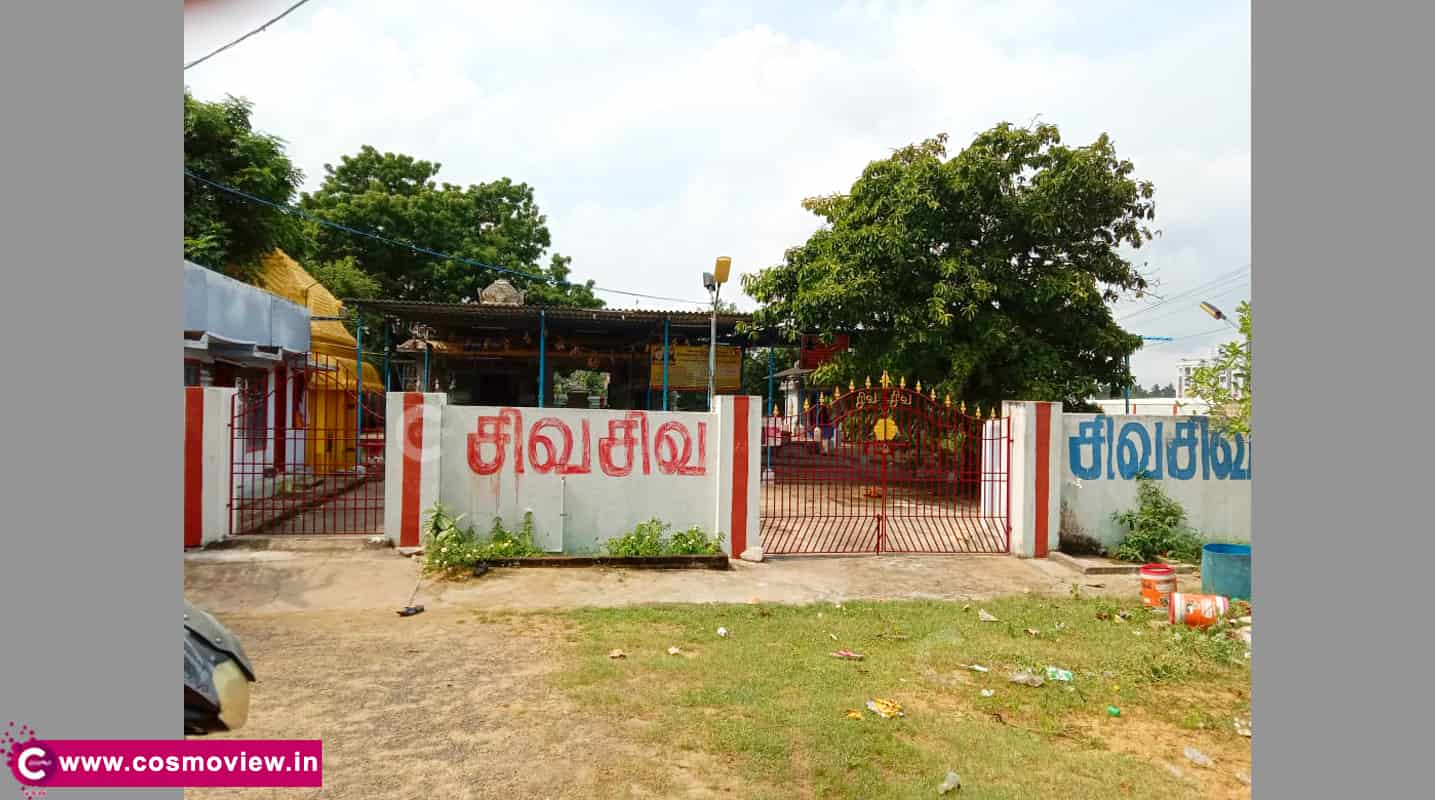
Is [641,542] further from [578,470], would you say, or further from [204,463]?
[204,463]

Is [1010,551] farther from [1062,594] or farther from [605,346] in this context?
[605,346]

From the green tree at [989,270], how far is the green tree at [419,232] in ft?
56.4

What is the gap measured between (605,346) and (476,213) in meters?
14.0

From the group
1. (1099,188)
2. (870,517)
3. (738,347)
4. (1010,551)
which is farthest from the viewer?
(738,347)

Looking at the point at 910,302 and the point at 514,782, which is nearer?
the point at 514,782

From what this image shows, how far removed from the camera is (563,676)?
4953 millimetres

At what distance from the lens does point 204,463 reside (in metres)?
8.12

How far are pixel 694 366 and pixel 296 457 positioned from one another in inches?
339

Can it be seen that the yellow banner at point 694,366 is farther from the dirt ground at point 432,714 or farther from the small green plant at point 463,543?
the dirt ground at point 432,714

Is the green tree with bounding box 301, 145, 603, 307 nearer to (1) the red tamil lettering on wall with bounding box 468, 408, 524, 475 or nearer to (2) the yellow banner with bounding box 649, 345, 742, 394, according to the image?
(2) the yellow banner with bounding box 649, 345, 742, 394

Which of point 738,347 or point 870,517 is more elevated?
point 738,347

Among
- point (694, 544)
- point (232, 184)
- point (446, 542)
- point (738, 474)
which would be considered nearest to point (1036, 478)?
point (738, 474)

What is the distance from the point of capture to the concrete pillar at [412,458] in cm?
816
